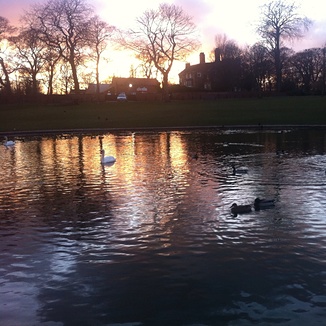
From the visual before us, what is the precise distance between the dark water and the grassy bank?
25078 mm

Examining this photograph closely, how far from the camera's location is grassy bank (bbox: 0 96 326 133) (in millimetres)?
39062

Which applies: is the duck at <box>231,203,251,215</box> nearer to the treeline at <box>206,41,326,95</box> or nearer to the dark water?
the dark water

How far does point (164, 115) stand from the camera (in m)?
45.2

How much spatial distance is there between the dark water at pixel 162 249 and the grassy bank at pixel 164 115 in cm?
2508

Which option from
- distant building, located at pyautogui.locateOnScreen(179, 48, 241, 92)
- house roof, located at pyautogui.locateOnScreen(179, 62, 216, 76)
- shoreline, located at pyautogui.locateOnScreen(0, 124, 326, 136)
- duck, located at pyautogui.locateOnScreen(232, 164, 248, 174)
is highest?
house roof, located at pyautogui.locateOnScreen(179, 62, 216, 76)

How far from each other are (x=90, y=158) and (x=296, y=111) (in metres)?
31.4

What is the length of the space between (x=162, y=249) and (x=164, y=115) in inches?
1519

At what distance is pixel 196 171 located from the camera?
14492 mm

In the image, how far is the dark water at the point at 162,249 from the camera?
5.24 m

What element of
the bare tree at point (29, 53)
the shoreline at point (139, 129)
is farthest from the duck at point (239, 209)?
the bare tree at point (29, 53)

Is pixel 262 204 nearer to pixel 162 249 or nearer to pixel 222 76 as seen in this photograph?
pixel 162 249

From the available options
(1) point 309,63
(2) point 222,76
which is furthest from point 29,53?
(1) point 309,63

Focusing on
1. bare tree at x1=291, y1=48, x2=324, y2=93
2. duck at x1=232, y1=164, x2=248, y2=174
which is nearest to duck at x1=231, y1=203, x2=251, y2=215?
duck at x1=232, y1=164, x2=248, y2=174

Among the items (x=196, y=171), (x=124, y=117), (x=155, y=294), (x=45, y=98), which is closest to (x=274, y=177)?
(x=196, y=171)
